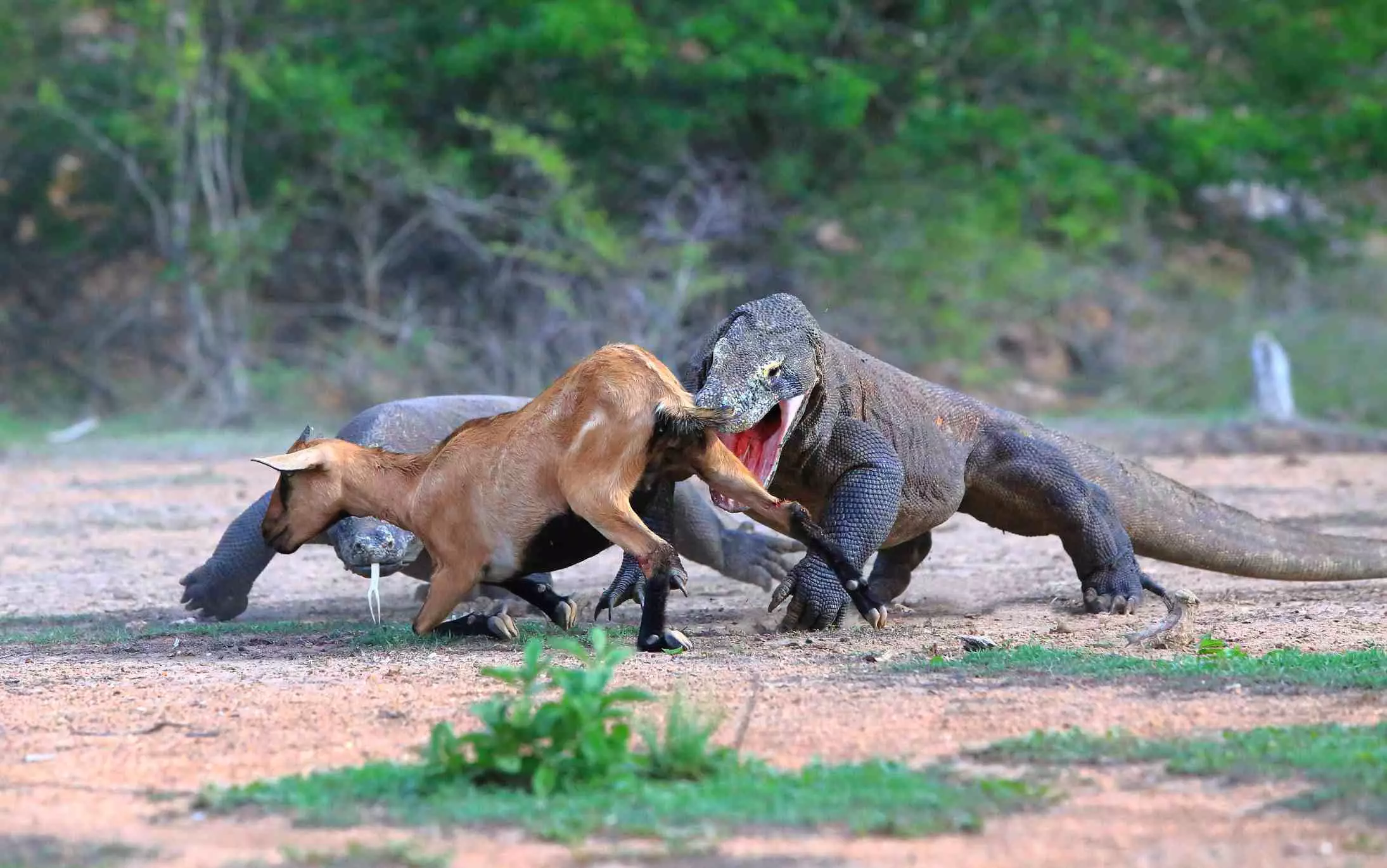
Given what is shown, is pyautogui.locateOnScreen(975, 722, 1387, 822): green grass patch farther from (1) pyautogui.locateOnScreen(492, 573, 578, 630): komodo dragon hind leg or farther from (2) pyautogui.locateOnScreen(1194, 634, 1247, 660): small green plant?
(1) pyautogui.locateOnScreen(492, 573, 578, 630): komodo dragon hind leg

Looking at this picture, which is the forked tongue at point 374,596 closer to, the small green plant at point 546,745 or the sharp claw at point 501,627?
the sharp claw at point 501,627

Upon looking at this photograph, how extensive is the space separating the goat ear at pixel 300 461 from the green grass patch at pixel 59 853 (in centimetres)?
266

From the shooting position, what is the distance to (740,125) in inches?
819

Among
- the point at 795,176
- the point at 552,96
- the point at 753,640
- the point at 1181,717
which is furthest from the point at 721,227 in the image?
the point at 1181,717

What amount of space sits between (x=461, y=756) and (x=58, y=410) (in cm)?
1811

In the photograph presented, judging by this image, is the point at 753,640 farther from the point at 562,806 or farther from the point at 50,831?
the point at 50,831

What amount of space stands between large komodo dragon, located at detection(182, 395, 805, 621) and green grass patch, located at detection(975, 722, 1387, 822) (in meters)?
3.36

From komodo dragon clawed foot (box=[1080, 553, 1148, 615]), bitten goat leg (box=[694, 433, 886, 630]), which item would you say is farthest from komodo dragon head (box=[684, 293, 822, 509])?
komodo dragon clawed foot (box=[1080, 553, 1148, 615])

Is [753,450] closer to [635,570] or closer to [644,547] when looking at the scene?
[635,570]

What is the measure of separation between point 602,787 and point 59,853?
1.15 meters

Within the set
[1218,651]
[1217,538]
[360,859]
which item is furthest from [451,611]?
[1217,538]

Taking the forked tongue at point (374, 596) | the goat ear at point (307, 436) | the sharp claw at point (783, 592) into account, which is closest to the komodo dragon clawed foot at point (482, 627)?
the forked tongue at point (374, 596)

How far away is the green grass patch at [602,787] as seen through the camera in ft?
12.0

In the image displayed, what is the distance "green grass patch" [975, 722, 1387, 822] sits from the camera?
373cm
